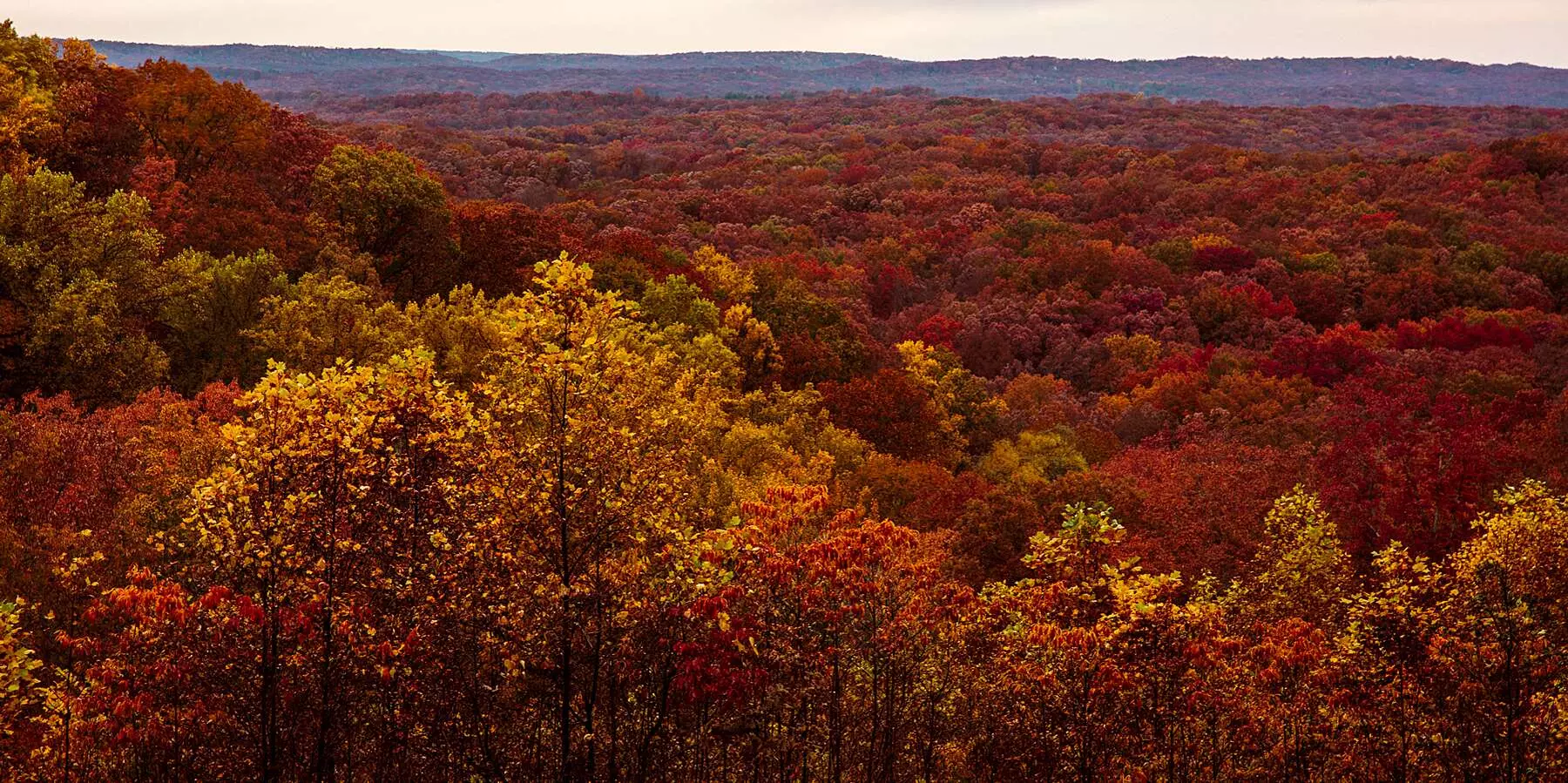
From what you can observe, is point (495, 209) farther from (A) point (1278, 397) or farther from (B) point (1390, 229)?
(B) point (1390, 229)

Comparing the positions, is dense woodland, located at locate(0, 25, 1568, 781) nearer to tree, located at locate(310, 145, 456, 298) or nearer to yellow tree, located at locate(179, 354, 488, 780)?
yellow tree, located at locate(179, 354, 488, 780)

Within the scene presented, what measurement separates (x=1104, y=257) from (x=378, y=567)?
340 feet

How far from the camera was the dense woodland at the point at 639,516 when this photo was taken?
625 inches

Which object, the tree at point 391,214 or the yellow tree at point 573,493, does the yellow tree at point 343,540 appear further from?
the tree at point 391,214

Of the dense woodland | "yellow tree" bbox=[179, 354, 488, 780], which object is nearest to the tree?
the dense woodland

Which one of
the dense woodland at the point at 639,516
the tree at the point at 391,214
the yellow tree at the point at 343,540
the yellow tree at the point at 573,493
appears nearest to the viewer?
the yellow tree at the point at 343,540

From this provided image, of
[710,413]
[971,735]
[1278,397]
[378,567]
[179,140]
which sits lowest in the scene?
[1278,397]

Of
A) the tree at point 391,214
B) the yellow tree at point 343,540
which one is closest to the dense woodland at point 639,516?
the yellow tree at point 343,540

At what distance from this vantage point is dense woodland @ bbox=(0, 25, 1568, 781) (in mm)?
15883

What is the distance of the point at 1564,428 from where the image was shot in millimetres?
45031

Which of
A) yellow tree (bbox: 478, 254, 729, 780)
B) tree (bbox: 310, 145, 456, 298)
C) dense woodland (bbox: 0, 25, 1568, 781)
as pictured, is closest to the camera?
yellow tree (bbox: 478, 254, 729, 780)

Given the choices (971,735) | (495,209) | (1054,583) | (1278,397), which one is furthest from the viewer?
(1278,397)

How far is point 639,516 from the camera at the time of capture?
1606cm

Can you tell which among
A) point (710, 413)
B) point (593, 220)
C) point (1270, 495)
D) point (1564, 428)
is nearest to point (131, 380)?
point (710, 413)
